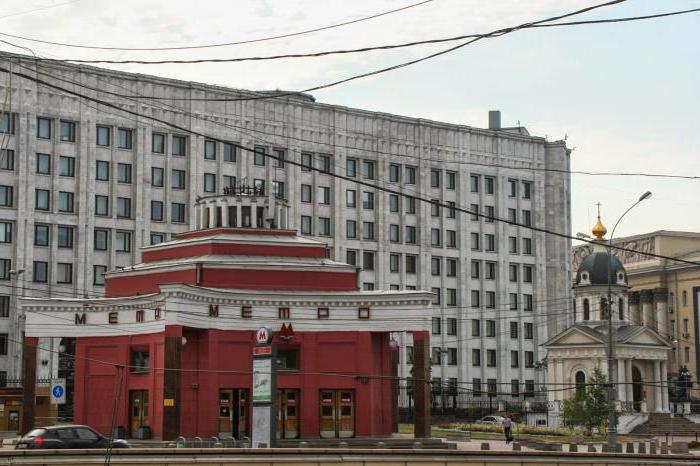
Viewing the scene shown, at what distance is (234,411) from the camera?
64.4 metres

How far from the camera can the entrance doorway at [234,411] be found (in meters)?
64.1

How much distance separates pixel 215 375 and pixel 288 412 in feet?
13.6

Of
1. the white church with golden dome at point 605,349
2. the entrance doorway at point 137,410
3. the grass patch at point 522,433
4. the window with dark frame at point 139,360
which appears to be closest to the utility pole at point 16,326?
the grass patch at point 522,433

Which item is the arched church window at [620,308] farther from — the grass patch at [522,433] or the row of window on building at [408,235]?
the row of window on building at [408,235]

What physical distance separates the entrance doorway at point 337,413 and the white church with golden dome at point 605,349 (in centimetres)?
3563

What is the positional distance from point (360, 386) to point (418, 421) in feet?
11.9

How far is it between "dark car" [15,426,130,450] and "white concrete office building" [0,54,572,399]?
46.7m

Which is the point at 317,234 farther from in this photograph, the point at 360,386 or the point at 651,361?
the point at 360,386

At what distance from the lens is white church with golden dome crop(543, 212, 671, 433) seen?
9912 centimetres

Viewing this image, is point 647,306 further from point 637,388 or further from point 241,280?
point 241,280

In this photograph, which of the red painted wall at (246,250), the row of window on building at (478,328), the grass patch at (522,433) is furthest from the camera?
the row of window on building at (478,328)

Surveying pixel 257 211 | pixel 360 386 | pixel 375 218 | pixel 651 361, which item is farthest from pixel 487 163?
pixel 360 386

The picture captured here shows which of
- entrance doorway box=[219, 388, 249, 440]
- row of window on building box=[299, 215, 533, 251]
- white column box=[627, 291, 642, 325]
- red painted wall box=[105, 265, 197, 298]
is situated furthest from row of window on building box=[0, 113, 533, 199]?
white column box=[627, 291, 642, 325]

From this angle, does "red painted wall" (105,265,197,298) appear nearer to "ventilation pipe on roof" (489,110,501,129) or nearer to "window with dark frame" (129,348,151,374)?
"window with dark frame" (129,348,151,374)
